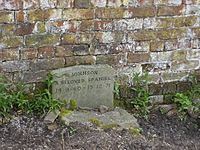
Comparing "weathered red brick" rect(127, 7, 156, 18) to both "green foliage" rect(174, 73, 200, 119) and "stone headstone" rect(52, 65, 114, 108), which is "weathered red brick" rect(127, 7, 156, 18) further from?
"green foliage" rect(174, 73, 200, 119)

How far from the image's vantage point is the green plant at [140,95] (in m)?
4.32

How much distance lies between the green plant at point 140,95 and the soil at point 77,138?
22 cm

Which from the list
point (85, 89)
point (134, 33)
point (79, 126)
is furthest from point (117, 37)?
point (79, 126)

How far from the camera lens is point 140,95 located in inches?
172

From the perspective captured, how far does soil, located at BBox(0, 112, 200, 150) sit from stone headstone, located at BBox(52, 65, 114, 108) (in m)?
0.34

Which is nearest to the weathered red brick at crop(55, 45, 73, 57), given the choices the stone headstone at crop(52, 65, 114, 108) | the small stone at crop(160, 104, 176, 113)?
the stone headstone at crop(52, 65, 114, 108)

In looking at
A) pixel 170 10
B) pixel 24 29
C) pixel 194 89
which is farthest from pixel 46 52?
pixel 194 89

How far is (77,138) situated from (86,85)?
0.58 meters

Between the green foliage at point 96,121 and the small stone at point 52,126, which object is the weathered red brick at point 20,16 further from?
the green foliage at point 96,121

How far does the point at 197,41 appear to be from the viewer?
4.46 metres

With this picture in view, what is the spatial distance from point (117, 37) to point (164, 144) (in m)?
0.95

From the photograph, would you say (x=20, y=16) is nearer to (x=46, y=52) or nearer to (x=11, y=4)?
(x=11, y=4)

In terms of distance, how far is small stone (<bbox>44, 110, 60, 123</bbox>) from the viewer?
389 centimetres

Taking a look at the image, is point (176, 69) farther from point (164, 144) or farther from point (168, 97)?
point (164, 144)
